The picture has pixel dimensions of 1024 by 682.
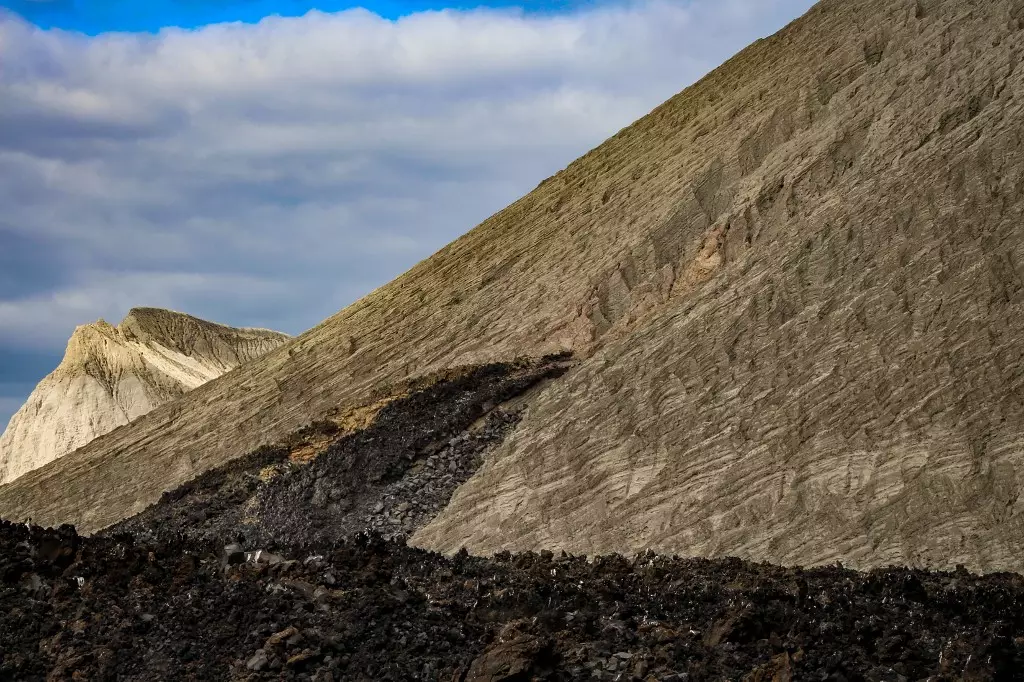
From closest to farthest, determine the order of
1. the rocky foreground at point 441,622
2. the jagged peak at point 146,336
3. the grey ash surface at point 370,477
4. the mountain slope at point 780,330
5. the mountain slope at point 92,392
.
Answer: the rocky foreground at point 441,622 → the mountain slope at point 780,330 → the grey ash surface at point 370,477 → the mountain slope at point 92,392 → the jagged peak at point 146,336

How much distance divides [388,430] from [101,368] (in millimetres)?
33060

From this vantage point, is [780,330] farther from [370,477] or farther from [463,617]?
[463,617]

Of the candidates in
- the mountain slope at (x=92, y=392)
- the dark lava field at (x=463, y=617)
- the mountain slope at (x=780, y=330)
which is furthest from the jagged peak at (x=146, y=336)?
the dark lava field at (x=463, y=617)

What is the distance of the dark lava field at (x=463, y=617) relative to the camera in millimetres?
9742

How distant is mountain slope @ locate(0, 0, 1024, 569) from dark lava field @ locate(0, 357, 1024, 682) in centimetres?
230

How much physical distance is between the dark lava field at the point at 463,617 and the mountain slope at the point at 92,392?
3977cm

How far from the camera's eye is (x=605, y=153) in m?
32.1

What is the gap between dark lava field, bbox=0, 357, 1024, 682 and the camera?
9742mm

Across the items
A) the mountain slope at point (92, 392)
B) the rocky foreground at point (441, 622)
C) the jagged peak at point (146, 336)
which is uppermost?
the jagged peak at point (146, 336)

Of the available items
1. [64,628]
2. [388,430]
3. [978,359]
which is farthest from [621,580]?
[388,430]

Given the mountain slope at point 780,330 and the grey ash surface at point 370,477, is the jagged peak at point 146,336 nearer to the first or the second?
the mountain slope at point 780,330

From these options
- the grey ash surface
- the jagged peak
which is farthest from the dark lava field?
the jagged peak

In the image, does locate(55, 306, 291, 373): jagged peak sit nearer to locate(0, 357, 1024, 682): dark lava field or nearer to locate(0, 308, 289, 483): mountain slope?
locate(0, 308, 289, 483): mountain slope

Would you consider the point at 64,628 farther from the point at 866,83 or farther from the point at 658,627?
the point at 866,83
